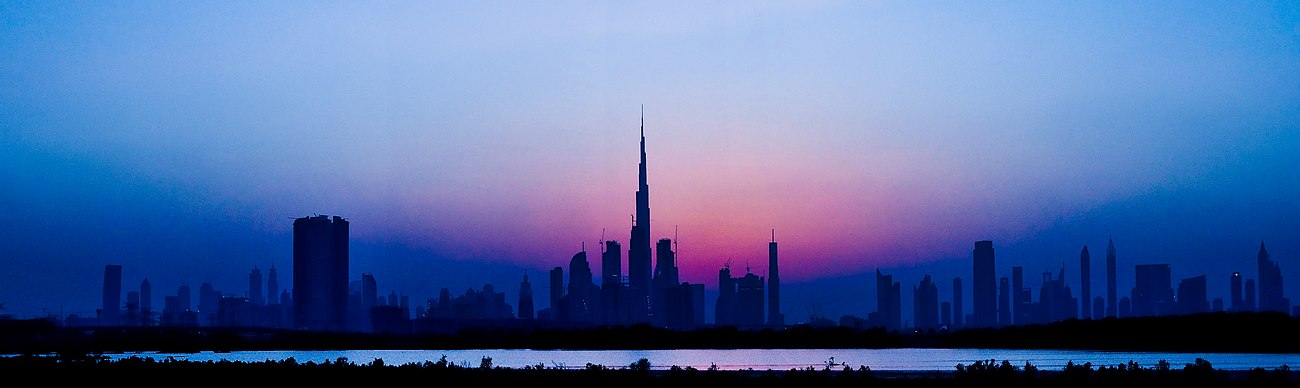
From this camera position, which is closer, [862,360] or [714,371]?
[714,371]

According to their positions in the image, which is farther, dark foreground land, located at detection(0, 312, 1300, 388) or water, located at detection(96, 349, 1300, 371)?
water, located at detection(96, 349, 1300, 371)

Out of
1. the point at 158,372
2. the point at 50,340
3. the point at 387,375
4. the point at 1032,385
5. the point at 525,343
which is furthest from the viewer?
the point at 525,343

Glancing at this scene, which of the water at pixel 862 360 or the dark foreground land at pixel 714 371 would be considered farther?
the water at pixel 862 360

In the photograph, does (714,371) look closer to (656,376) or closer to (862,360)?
(656,376)

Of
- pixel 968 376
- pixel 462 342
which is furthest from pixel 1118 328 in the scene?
pixel 968 376

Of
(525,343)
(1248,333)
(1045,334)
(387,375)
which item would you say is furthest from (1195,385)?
(525,343)

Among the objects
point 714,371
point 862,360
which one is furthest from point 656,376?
point 862,360

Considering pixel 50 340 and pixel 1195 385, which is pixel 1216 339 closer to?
pixel 1195 385

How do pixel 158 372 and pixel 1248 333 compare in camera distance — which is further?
pixel 1248 333

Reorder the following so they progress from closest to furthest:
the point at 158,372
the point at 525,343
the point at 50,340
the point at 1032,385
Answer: the point at 1032,385 → the point at 158,372 → the point at 50,340 → the point at 525,343

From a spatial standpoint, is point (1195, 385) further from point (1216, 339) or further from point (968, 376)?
point (1216, 339)

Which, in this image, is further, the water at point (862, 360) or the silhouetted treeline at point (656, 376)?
the water at point (862, 360)

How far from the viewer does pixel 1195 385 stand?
40688 mm

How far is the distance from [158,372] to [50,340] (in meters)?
128
